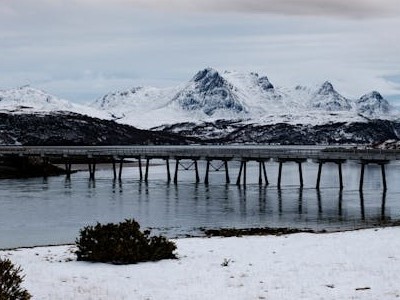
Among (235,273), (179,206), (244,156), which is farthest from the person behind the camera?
(244,156)

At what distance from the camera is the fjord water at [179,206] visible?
3906 cm

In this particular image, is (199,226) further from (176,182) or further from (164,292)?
(176,182)

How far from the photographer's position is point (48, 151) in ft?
307

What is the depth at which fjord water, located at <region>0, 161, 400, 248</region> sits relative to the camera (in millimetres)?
39062

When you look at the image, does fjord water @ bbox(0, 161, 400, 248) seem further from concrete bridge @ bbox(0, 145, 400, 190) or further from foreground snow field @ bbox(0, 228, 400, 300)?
foreground snow field @ bbox(0, 228, 400, 300)

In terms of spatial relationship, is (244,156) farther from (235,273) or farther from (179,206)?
(235,273)

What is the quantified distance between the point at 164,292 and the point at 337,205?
3851cm

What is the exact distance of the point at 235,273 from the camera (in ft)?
61.3

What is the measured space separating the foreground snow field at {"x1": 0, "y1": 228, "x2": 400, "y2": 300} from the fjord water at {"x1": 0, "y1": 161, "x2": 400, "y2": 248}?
1197 centimetres

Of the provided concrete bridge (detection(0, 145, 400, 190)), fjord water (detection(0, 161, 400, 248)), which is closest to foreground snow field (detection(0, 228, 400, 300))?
fjord water (detection(0, 161, 400, 248))

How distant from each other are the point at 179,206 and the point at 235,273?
32.2m

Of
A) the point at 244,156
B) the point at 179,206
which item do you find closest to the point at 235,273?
the point at 179,206

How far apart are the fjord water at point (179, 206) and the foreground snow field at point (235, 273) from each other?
39.3ft

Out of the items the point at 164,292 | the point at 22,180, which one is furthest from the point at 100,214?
the point at 22,180
